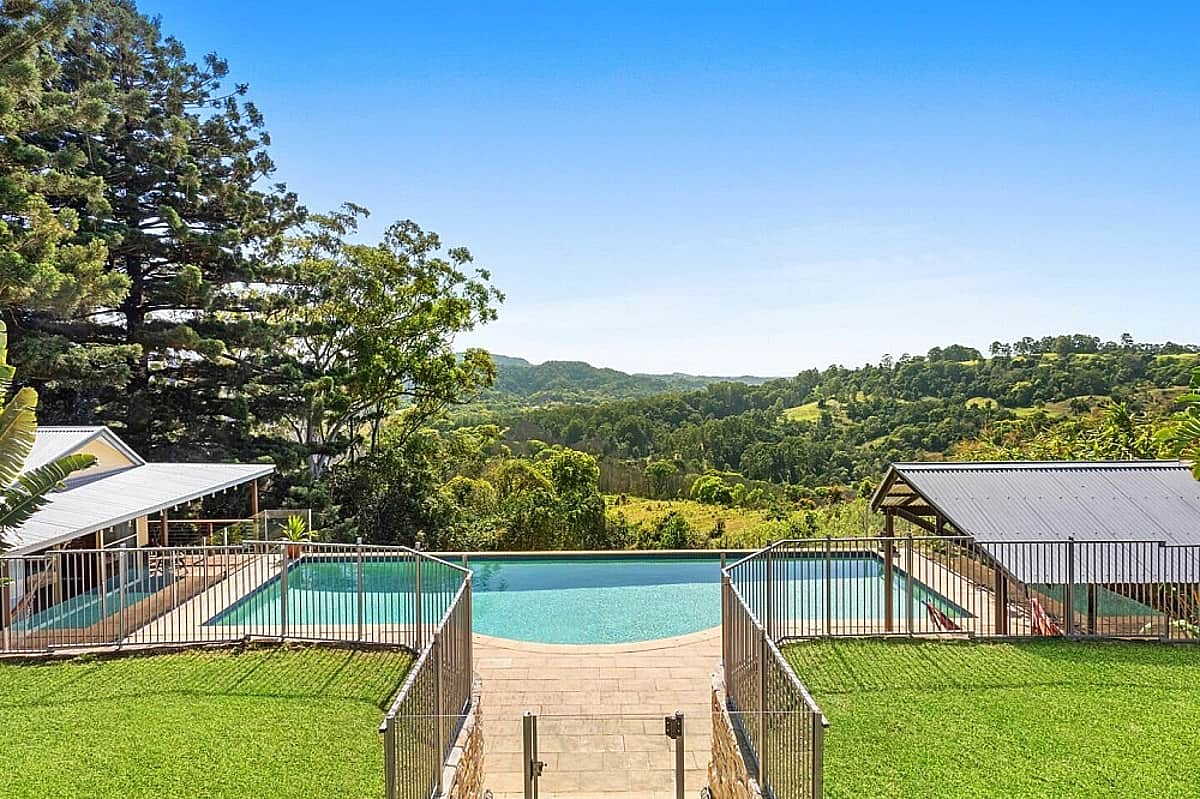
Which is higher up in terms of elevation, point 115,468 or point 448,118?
point 448,118

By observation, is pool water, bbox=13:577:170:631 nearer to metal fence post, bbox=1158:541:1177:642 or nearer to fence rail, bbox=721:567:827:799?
fence rail, bbox=721:567:827:799

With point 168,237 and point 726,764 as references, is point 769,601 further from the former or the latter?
point 168,237

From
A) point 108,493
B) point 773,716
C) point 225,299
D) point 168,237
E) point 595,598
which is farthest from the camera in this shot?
point 225,299

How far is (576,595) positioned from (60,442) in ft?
29.1

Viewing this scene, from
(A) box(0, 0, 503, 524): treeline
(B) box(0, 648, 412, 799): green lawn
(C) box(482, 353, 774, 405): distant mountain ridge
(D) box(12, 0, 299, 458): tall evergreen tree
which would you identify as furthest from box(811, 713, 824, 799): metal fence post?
(C) box(482, 353, 774, 405): distant mountain ridge

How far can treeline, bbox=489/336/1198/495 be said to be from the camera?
27.5m

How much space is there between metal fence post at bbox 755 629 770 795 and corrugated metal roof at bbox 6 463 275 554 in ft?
26.4

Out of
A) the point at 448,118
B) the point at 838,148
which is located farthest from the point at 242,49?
the point at 838,148

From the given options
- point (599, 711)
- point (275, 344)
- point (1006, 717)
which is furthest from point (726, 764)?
point (275, 344)

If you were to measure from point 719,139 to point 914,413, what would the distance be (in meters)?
16.6

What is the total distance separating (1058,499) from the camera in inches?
384

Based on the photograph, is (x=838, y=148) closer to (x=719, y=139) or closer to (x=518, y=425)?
(x=719, y=139)

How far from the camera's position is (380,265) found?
19.9 m

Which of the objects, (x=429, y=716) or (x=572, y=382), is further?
(x=572, y=382)
